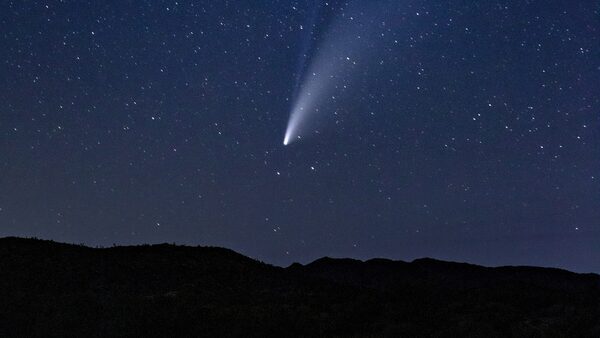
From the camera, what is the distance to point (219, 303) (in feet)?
68.8

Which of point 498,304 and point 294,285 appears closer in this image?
point 498,304

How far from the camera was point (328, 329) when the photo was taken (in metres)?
17.8

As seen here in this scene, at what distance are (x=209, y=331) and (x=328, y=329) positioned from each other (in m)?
3.98

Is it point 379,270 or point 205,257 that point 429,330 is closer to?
point 205,257

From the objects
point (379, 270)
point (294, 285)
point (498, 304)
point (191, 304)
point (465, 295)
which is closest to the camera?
point (498, 304)

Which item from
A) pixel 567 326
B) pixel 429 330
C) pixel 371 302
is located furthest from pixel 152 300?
pixel 567 326

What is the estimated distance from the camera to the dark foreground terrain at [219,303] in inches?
679

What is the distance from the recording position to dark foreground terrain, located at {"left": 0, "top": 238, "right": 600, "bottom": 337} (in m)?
17.2

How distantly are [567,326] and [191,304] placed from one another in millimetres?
13458

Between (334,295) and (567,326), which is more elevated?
(334,295)

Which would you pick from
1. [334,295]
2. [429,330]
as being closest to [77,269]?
[334,295]

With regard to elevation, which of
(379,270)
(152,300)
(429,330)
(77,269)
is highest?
(379,270)

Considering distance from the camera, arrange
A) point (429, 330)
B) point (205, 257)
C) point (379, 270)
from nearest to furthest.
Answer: point (429, 330) < point (205, 257) < point (379, 270)

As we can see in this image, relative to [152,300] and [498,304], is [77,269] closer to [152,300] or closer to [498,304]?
[152,300]
